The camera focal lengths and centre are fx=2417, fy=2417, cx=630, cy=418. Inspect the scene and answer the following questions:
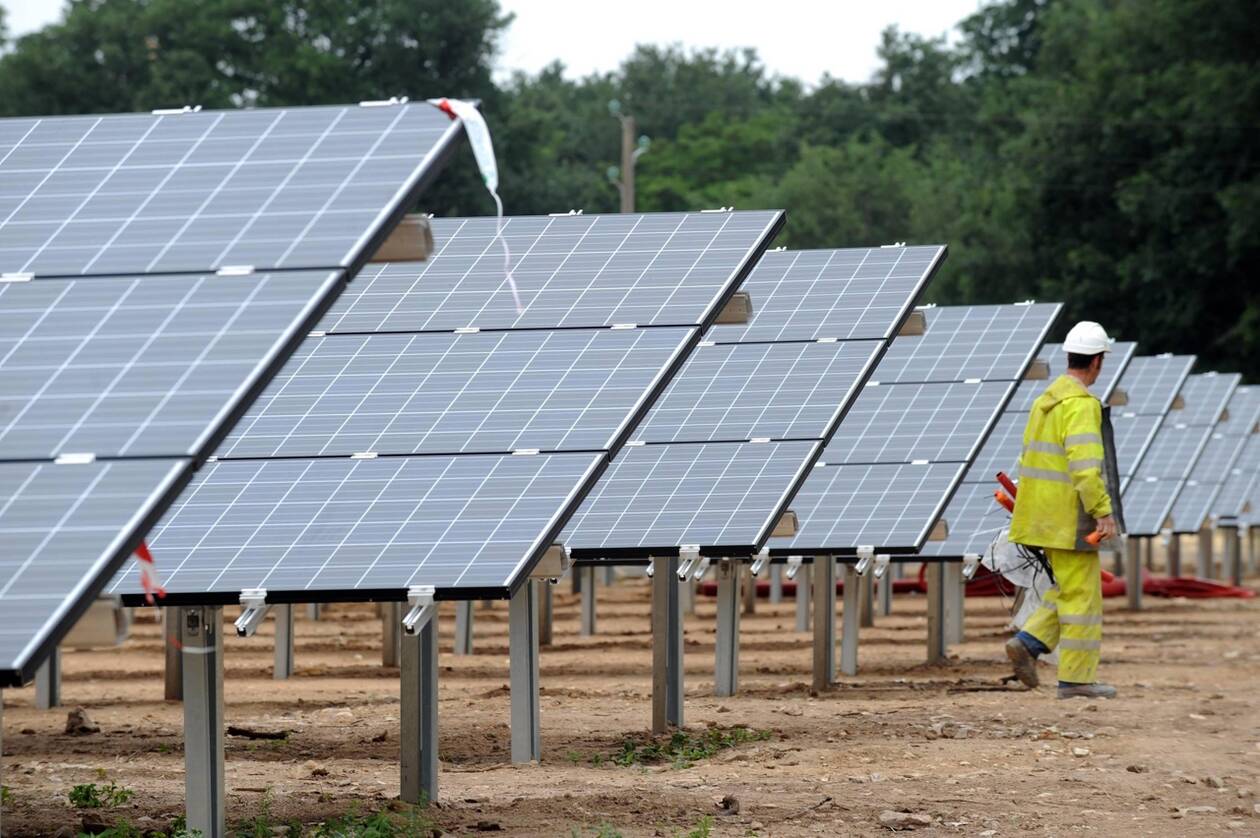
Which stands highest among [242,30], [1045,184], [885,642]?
[242,30]

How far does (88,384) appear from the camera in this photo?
7730 mm

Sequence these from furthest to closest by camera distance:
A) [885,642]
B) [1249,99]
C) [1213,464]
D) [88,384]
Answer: [1249,99], [1213,464], [885,642], [88,384]

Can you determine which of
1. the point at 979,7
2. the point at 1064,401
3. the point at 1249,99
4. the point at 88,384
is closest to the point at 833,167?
the point at 979,7

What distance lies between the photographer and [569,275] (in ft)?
44.3

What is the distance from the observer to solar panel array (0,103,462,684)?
7070 mm

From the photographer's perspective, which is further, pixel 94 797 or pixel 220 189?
pixel 94 797

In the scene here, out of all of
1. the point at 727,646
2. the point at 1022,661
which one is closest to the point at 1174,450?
the point at 727,646

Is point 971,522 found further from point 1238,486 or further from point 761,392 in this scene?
point 1238,486

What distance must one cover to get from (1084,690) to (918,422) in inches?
163

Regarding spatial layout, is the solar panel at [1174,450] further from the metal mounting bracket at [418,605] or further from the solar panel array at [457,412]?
the metal mounting bracket at [418,605]

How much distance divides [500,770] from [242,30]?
61475 mm

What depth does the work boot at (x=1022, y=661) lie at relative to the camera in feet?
49.6

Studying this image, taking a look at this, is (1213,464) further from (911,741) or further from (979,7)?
(979,7)

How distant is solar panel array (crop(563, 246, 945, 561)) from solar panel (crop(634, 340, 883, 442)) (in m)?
0.01
